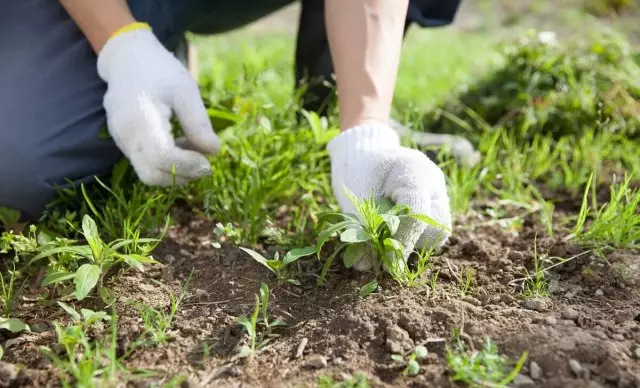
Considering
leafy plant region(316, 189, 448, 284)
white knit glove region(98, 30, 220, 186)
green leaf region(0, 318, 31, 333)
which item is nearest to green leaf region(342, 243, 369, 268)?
leafy plant region(316, 189, 448, 284)

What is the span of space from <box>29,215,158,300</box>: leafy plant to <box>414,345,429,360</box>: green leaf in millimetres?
573

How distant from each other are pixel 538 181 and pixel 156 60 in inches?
48.5

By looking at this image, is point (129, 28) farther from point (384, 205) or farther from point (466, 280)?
point (466, 280)

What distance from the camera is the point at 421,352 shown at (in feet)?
4.18

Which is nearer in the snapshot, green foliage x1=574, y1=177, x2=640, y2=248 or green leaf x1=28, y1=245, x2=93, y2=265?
green leaf x1=28, y1=245, x2=93, y2=265

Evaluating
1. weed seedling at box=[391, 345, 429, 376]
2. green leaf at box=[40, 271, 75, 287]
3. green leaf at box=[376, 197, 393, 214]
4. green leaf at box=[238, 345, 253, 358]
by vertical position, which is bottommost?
weed seedling at box=[391, 345, 429, 376]

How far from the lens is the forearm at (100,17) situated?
1.76 metres

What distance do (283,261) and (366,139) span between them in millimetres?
351

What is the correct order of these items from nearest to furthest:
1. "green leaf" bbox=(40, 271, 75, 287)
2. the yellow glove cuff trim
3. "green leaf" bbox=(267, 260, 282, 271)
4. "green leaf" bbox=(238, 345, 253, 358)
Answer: "green leaf" bbox=(238, 345, 253, 358) < "green leaf" bbox=(40, 271, 75, 287) < "green leaf" bbox=(267, 260, 282, 271) < the yellow glove cuff trim

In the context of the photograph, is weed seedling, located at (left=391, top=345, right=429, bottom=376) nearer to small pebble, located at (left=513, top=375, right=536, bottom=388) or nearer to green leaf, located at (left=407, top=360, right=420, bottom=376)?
green leaf, located at (left=407, top=360, right=420, bottom=376)

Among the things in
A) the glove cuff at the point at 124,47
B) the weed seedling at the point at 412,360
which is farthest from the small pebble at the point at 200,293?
the glove cuff at the point at 124,47

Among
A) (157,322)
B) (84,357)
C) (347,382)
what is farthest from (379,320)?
(84,357)

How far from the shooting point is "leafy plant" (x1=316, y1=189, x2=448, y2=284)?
1.42 metres

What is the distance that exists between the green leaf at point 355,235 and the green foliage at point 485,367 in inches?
11.3
